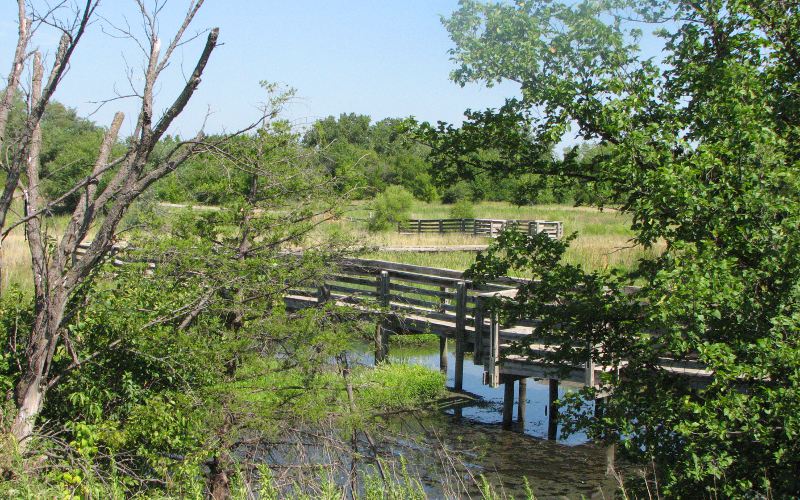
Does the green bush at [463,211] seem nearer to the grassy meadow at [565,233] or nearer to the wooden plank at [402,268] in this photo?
the grassy meadow at [565,233]

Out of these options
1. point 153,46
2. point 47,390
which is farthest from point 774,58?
point 47,390

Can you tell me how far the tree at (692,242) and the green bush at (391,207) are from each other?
2868 cm

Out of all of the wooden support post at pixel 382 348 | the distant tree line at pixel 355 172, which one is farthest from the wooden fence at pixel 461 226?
the distant tree line at pixel 355 172

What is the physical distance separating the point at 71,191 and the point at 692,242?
4202 mm

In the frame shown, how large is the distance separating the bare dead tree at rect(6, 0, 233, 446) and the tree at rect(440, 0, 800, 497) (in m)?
2.56

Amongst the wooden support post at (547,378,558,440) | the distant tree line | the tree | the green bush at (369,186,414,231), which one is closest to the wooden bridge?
the wooden support post at (547,378,558,440)

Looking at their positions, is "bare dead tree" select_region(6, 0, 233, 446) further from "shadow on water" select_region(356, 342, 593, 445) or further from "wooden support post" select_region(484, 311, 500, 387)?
"wooden support post" select_region(484, 311, 500, 387)

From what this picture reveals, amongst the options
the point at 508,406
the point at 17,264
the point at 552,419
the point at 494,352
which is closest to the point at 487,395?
the point at 508,406

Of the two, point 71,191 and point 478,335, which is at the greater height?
point 71,191

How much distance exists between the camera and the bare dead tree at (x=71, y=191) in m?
5.68

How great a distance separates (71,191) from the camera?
5.53 metres

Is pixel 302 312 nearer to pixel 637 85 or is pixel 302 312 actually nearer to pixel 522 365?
pixel 637 85

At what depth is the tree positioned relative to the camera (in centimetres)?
490

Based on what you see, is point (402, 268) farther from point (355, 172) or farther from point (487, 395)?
point (355, 172)
